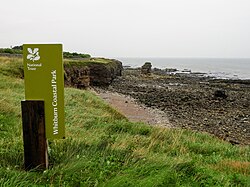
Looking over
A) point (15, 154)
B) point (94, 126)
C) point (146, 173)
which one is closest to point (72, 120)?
point (94, 126)

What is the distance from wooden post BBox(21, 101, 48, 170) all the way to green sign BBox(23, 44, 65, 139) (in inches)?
7.8

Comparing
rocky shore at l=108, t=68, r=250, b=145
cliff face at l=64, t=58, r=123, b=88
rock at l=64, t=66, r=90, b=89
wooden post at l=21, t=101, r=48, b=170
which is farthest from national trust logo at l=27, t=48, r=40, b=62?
rock at l=64, t=66, r=90, b=89

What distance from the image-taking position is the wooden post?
404cm

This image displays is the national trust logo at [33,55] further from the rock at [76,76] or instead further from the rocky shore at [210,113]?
the rock at [76,76]

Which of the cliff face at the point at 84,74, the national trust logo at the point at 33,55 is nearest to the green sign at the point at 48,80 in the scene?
the national trust logo at the point at 33,55

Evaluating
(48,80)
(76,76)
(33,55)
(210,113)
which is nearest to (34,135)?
(48,80)

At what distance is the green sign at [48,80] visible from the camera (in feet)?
13.5

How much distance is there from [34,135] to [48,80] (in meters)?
0.77

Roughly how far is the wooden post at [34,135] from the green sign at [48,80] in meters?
0.20

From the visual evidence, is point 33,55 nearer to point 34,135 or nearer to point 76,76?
point 34,135

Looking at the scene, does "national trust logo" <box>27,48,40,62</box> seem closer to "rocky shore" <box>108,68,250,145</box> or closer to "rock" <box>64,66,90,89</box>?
"rocky shore" <box>108,68,250,145</box>

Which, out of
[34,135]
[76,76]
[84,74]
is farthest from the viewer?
[84,74]

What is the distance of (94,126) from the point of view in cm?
→ 967

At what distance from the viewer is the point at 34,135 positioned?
13.3ft
